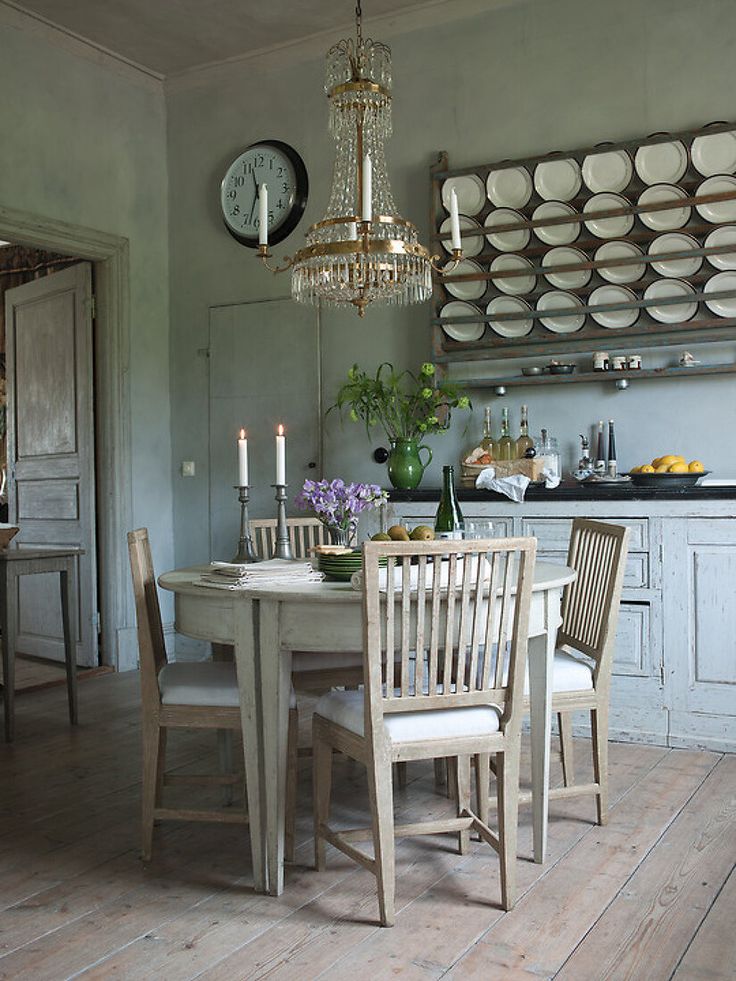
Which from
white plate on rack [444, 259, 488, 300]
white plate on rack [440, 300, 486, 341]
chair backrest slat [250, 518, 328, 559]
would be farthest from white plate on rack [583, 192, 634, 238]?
chair backrest slat [250, 518, 328, 559]

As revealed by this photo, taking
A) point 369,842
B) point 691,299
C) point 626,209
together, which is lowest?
point 369,842

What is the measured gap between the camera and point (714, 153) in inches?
163

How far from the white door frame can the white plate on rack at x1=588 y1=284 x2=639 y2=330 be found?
2.60 m

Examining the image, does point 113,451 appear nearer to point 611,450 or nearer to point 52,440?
point 52,440

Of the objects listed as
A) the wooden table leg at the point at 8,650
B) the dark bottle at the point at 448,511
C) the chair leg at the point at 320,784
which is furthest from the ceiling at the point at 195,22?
the chair leg at the point at 320,784

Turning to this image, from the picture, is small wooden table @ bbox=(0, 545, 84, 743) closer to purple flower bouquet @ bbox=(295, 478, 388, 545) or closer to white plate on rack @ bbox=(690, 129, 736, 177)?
purple flower bouquet @ bbox=(295, 478, 388, 545)

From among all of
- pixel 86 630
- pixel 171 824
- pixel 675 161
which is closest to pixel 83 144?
pixel 86 630

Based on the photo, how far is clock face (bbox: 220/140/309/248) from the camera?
17.3 feet

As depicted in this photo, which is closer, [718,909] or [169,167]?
[718,909]

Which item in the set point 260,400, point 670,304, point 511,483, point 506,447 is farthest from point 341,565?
point 260,400

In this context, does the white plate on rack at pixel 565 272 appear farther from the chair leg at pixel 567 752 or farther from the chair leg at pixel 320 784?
the chair leg at pixel 320 784

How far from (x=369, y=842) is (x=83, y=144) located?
405 centimetres

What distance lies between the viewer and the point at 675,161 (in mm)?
4211

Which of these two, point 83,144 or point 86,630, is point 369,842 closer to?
point 86,630
